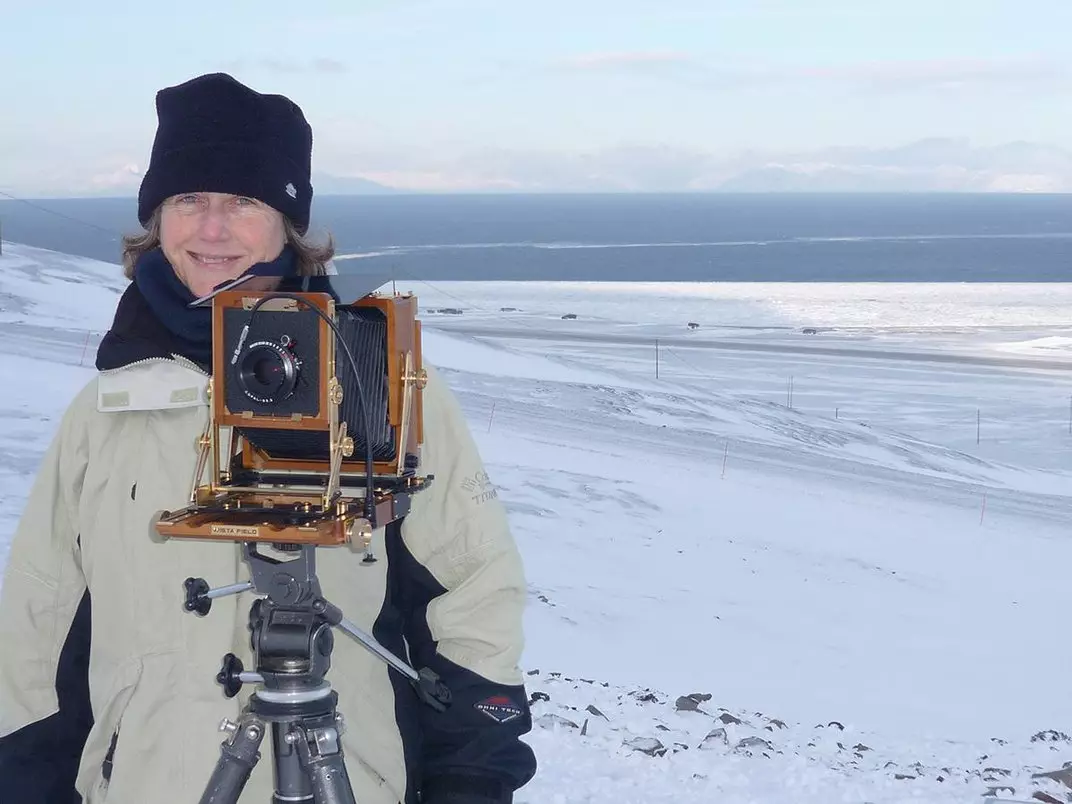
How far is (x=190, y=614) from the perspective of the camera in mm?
2193

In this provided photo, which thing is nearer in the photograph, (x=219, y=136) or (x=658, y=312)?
(x=219, y=136)

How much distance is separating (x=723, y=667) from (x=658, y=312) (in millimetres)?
43334

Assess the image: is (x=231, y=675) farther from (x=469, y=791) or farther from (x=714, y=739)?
(x=714, y=739)

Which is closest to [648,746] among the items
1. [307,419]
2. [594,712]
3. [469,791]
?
[594,712]

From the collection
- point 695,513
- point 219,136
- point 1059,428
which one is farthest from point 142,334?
point 1059,428

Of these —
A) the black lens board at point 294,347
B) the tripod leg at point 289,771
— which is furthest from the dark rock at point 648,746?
the black lens board at point 294,347

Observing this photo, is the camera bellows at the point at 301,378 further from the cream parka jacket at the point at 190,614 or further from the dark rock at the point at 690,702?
the dark rock at the point at 690,702

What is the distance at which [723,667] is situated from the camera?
32.6ft

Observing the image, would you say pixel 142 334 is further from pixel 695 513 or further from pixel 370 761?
pixel 695 513

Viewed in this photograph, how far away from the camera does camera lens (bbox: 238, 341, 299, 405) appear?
1.79m

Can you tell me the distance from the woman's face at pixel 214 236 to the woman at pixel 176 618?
75mm

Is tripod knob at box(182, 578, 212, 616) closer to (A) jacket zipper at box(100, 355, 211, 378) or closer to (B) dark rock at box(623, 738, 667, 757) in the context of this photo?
(A) jacket zipper at box(100, 355, 211, 378)

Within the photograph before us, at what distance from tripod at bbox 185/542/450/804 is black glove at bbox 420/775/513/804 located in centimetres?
31

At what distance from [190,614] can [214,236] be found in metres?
0.74
